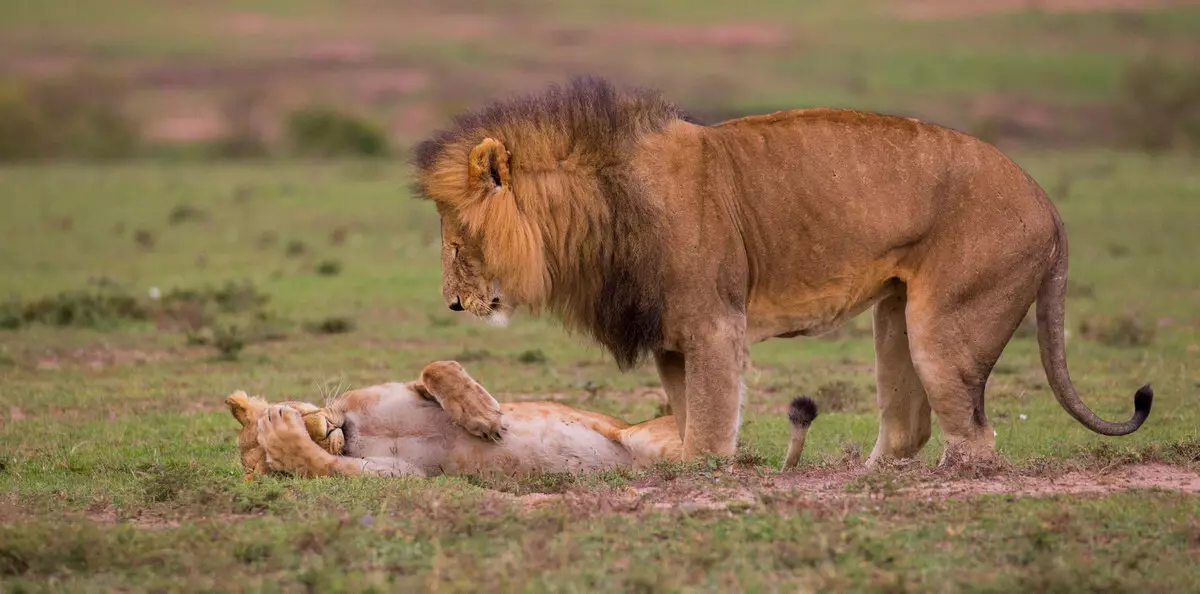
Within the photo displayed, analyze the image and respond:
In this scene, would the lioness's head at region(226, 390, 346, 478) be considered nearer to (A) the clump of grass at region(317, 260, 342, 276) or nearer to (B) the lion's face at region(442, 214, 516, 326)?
(B) the lion's face at region(442, 214, 516, 326)

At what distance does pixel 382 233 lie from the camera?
1880cm

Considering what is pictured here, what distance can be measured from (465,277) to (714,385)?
1072mm

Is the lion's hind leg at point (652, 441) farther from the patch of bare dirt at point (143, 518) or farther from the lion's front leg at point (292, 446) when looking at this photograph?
the patch of bare dirt at point (143, 518)

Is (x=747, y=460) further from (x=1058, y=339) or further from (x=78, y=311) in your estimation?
(x=78, y=311)

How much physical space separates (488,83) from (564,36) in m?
10.6

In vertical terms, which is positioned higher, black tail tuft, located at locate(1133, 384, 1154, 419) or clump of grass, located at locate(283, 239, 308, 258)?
black tail tuft, located at locate(1133, 384, 1154, 419)

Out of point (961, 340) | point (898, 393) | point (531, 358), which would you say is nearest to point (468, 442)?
point (898, 393)

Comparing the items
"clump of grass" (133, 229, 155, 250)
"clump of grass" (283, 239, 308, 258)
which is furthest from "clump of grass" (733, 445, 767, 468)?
"clump of grass" (133, 229, 155, 250)

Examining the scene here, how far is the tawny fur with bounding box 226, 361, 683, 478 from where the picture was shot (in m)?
6.40

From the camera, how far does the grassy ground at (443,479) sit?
491cm

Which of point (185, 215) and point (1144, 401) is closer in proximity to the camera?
point (1144, 401)

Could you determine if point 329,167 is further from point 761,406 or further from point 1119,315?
point 761,406

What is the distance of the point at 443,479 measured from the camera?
6.20 meters

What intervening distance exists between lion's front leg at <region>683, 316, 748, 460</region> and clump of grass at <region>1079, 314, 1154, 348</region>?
532cm
